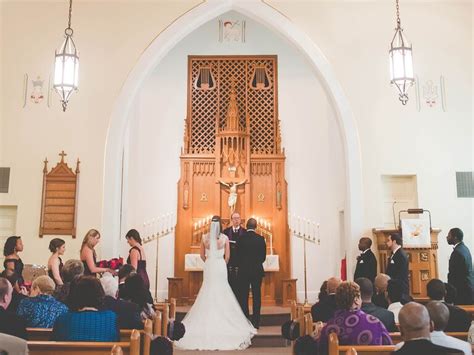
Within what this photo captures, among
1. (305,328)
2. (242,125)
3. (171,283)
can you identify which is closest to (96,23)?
(242,125)

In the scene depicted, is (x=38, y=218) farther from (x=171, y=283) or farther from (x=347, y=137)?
(x=347, y=137)

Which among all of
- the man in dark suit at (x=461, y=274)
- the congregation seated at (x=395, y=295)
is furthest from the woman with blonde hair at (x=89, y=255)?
the man in dark suit at (x=461, y=274)

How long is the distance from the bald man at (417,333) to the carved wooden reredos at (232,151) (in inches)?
281

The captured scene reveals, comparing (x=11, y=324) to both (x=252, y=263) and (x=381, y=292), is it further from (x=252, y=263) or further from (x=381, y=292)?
(x=252, y=263)

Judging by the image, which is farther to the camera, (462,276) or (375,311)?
(462,276)

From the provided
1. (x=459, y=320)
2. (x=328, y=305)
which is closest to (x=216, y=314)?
(x=328, y=305)

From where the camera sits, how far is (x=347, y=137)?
725 cm

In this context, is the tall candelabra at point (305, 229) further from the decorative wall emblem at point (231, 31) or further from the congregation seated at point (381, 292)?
the congregation seated at point (381, 292)

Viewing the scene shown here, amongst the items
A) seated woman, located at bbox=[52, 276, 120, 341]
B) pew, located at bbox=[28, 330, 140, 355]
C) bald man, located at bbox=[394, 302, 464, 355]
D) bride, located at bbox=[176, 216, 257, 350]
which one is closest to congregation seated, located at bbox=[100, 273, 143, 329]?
seated woman, located at bbox=[52, 276, 120, 341]

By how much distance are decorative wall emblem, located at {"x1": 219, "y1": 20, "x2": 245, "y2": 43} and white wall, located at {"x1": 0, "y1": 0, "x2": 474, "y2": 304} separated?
9.93 feet

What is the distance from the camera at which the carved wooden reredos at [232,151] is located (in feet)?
32.1

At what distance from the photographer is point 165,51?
7523mm

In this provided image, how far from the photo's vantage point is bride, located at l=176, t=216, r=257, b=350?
5.50 metres

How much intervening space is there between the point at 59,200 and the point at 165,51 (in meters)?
2.64
